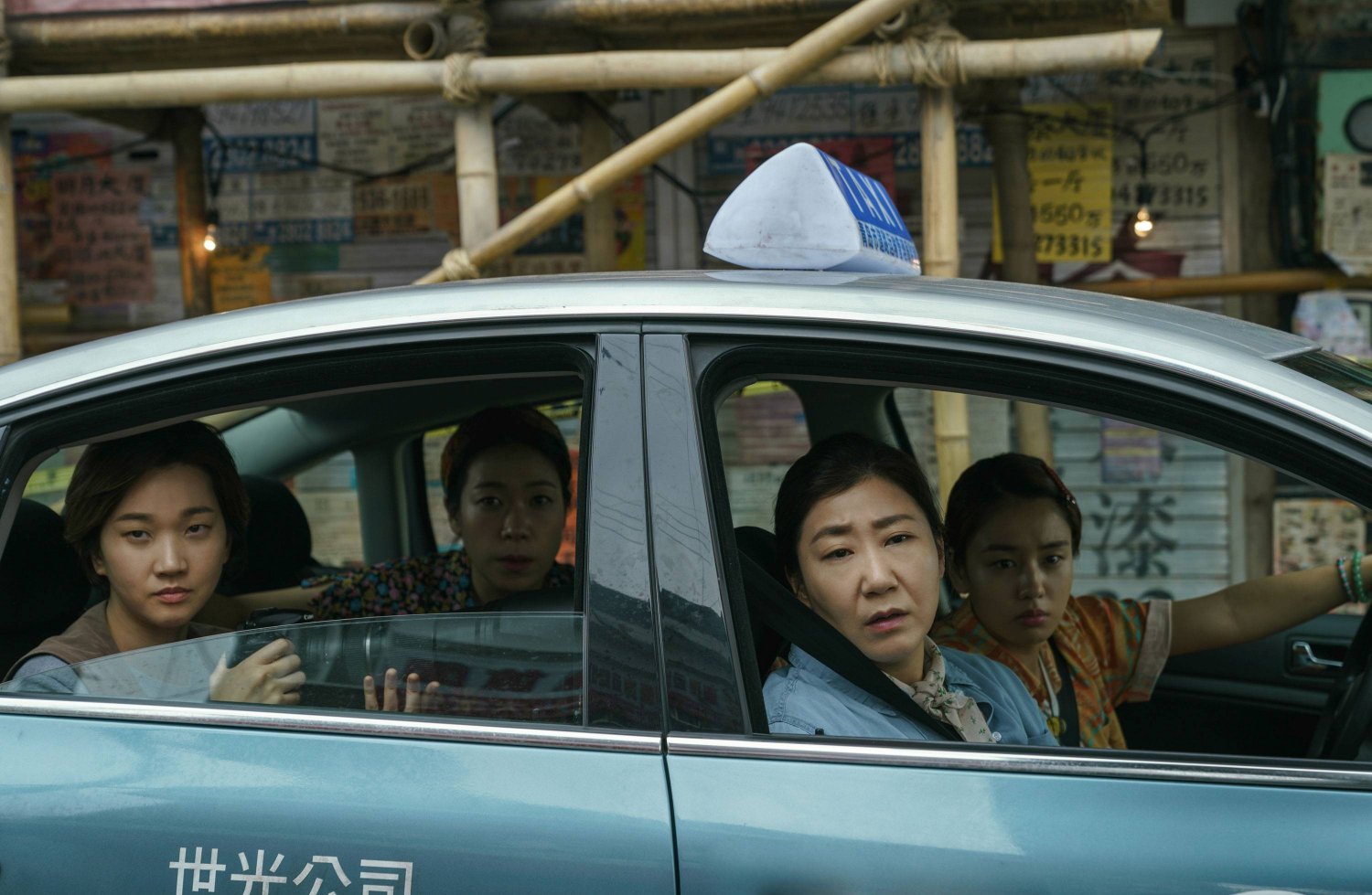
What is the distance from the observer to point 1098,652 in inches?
105

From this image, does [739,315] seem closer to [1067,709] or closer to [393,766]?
[393,766]

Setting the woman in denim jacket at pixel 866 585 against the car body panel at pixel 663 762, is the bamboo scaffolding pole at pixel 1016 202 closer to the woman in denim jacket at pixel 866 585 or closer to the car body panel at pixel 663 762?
the woman in denim jacket at pixel 866 585

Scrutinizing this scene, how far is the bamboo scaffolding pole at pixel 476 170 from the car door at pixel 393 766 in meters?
3.49

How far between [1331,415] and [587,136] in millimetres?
4992

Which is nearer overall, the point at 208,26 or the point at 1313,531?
the point at 208,26

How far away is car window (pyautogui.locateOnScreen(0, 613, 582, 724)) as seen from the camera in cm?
Result: 155

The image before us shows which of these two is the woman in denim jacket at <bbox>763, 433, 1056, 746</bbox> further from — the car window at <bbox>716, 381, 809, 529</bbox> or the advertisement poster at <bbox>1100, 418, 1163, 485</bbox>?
the advertisement poster at <bbox>1100, 418, 1163, 485</bbox>

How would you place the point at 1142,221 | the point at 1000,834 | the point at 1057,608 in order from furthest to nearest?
1. the point at 1142,221
2. the point at 1057,608
3. the point at 1000,834

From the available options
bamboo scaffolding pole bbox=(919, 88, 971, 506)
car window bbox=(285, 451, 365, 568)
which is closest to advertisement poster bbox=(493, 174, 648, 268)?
car window bbox=(285, 451, 365, 568)

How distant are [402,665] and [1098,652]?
5.22 feet

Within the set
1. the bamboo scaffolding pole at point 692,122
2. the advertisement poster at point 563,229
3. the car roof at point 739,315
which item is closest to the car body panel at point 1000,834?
the car roof at point 739,315

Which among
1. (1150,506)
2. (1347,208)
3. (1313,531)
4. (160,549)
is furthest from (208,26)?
(1313,531)

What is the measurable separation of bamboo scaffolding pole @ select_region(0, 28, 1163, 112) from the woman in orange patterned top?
2539 millimetres

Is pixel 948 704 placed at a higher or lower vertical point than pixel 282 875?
higher
